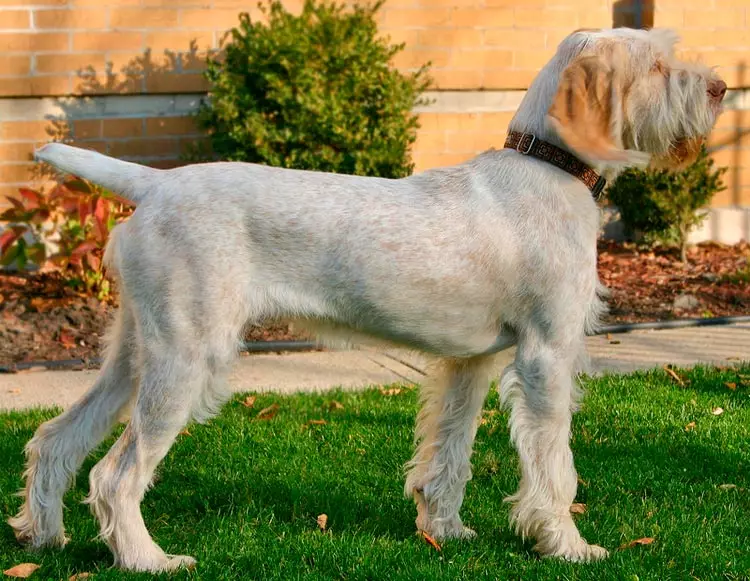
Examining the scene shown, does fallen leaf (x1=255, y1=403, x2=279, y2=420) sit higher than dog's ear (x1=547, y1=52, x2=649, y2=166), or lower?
lower

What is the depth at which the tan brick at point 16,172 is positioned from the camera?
8305 mm

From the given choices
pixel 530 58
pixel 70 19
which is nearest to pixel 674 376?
pixel 530 58

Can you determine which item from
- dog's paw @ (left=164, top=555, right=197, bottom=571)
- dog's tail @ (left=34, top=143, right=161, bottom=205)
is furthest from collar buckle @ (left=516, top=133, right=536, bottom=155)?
dog's paw @ (left=164, top=555, right=197, bottom=571)

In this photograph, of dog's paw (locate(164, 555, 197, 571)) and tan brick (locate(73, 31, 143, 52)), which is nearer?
dog's paw (locate(164, 555, 197, 571))

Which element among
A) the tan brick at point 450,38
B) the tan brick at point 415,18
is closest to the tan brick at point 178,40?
the tan brick at point 415,18

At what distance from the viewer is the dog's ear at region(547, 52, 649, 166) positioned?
3545 millimetres

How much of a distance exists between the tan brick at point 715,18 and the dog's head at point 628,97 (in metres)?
6.30

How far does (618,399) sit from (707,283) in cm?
316

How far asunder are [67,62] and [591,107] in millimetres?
5930

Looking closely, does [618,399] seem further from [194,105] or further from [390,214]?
[194,105]

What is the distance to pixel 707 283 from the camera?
8203 millimetres

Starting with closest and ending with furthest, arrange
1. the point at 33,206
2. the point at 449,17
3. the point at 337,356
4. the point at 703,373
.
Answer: the point at 703,373
the point at 337,356
the point at 33,206
the point at 449,17

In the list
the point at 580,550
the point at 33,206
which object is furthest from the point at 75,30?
the point at 580,550

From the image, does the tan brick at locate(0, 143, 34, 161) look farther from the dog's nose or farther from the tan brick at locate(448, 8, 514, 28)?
the dog's nose
